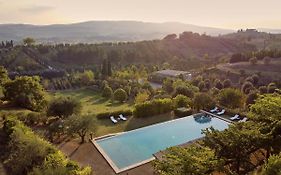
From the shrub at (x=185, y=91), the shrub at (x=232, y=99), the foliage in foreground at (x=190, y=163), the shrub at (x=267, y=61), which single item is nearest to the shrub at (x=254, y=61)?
the shrub at (x=267, y=61)

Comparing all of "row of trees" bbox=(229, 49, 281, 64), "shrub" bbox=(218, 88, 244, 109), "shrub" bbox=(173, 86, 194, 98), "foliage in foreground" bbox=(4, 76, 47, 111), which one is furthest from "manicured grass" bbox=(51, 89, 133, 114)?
"row of trees" bbox=(229, 49, 281, 64)

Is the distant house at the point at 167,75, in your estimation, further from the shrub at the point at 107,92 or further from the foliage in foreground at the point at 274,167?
the foliage in foreground at the point at 274,167

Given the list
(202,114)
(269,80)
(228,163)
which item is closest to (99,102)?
(202,114)

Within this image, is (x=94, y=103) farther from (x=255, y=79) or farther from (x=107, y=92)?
(x=255, y=79)

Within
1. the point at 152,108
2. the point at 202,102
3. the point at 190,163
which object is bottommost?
the point at 152,108

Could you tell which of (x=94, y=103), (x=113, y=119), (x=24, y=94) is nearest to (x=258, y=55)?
(x=94, y=103)
